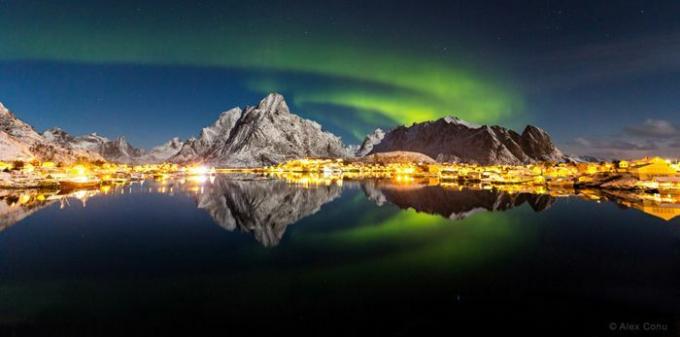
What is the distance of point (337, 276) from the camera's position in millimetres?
28125

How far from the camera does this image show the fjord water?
784 inches

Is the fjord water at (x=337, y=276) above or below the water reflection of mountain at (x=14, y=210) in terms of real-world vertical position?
below

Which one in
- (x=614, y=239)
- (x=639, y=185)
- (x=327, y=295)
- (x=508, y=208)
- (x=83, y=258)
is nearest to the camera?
(x=327, y=295)

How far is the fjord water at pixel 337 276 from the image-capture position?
1991 cm

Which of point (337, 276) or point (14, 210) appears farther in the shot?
point (14, 210)

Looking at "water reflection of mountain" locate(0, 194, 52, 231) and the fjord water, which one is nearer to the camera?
the fjord water

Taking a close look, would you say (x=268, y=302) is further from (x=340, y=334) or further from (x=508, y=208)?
(x=508, y=208)

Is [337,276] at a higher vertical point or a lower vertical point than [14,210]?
lower

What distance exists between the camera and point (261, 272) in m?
29.6

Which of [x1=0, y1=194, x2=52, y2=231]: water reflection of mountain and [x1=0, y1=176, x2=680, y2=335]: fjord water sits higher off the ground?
[x1=0, y1=194, x2=52, y2=231]: water reflection of mountain

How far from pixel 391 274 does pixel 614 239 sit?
31.2m

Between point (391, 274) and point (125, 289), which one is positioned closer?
point (125, 289)

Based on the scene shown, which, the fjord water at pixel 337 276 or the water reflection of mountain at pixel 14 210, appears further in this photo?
the water reflection of mountain at pixel 14 210

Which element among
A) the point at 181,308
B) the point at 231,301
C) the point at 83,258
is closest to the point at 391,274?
the point at 231,301
